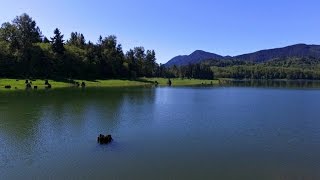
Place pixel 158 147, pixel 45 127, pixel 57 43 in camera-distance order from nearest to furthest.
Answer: pixel 158 147, pixel 45 127, pixel 57 43

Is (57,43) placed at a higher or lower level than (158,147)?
higher

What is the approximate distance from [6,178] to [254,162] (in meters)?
20.8

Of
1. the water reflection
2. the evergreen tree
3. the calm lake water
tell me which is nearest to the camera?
the calm lake water

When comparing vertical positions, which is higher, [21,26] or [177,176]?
[21,26]

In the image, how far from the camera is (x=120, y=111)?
234 ft

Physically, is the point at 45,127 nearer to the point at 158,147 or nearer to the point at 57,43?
the point at 158,147

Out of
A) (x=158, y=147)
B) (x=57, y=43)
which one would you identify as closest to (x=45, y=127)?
(x=158, y=147)

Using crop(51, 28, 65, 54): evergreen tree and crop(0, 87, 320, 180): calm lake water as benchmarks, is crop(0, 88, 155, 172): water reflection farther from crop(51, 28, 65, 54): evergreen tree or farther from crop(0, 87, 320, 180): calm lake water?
crop(51, 28, 65, 54): evergreen tree

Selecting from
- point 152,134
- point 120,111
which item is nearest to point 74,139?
point 152,134

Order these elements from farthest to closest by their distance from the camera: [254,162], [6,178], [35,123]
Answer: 1. [35,123]
2. [254,162]
3. [6,178]

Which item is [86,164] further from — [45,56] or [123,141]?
[45,56]

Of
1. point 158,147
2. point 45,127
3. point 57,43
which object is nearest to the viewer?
point 158,147

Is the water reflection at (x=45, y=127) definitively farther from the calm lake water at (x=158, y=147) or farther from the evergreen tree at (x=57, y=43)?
the evergreen tree at (x=57, y=43)

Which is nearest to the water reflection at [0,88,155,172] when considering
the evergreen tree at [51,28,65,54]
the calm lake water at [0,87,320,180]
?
the calm lake water at [0,87,320,180]
